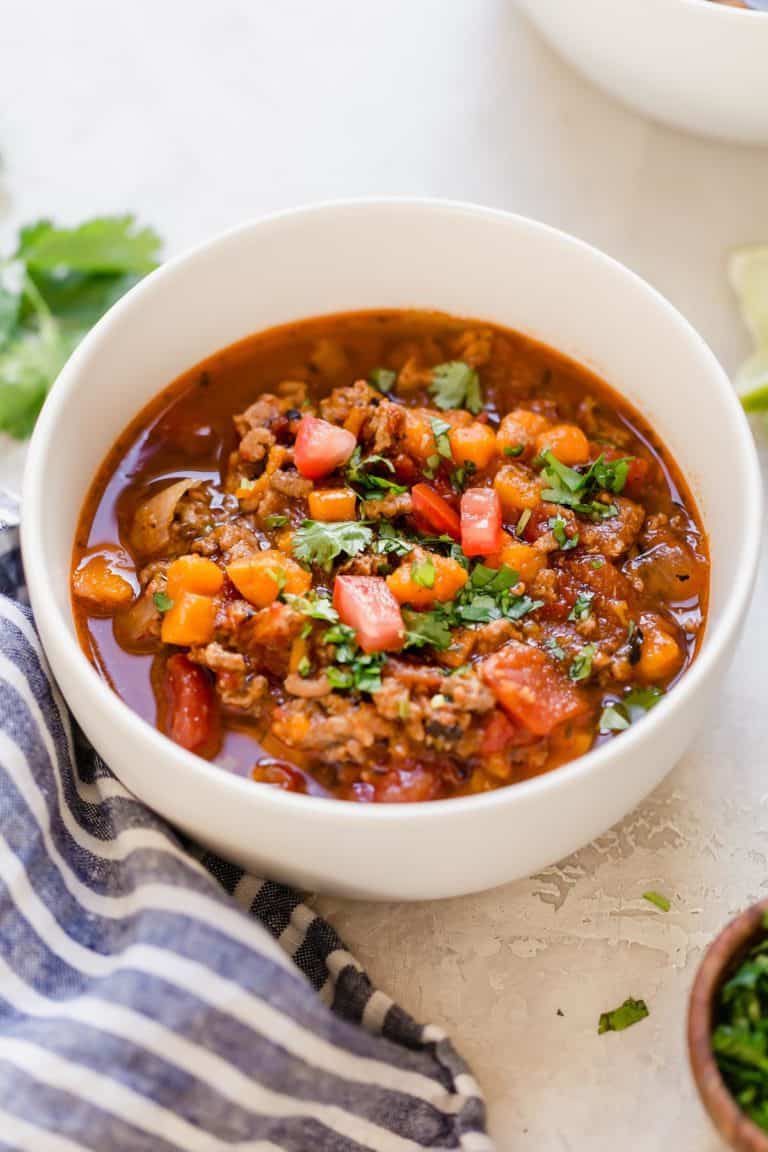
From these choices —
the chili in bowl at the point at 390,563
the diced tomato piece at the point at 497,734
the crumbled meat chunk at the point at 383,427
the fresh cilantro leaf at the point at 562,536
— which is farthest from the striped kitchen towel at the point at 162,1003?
the fresh cilantro leaf at the point at 562,536

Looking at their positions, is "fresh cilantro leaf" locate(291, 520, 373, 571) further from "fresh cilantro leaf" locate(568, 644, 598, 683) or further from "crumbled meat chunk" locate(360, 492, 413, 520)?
"fresh cilantro leaf" locate(568, 644, 598, 683)

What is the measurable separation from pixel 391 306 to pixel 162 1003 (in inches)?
90.6

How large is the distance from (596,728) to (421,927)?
0.76m

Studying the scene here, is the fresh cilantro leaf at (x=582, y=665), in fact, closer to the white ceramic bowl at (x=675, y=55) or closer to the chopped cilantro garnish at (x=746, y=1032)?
the chopped cilantro garnish at (x=746, y=1032)

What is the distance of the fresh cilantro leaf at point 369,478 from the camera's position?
4.08 m

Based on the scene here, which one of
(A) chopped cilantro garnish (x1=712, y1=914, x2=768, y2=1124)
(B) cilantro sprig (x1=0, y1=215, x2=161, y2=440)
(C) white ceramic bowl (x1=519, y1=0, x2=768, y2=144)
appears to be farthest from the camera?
(B) cilantro sprig (x1=0, y1=215, x2=161, y2=440)

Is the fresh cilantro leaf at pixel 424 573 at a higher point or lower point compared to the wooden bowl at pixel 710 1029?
higher

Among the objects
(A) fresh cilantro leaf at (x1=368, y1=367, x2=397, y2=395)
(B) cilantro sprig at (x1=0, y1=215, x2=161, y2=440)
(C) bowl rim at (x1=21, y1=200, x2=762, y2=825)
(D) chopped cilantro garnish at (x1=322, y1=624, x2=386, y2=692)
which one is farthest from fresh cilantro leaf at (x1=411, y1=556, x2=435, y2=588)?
(B) cilantro sprig at (x1=0, y1=215, x2=161, y2=440)

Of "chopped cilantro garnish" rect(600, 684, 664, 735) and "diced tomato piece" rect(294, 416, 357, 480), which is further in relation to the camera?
"diced tomato piece" rect(294, 416, 357, 480)

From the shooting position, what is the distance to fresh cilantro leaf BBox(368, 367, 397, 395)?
4.42 m

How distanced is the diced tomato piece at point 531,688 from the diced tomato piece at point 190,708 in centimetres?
75

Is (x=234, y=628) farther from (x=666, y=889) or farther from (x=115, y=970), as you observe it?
(x=666, y=889)

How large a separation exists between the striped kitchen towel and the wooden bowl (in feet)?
1.94

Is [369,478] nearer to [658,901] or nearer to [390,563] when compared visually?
[390,563]
